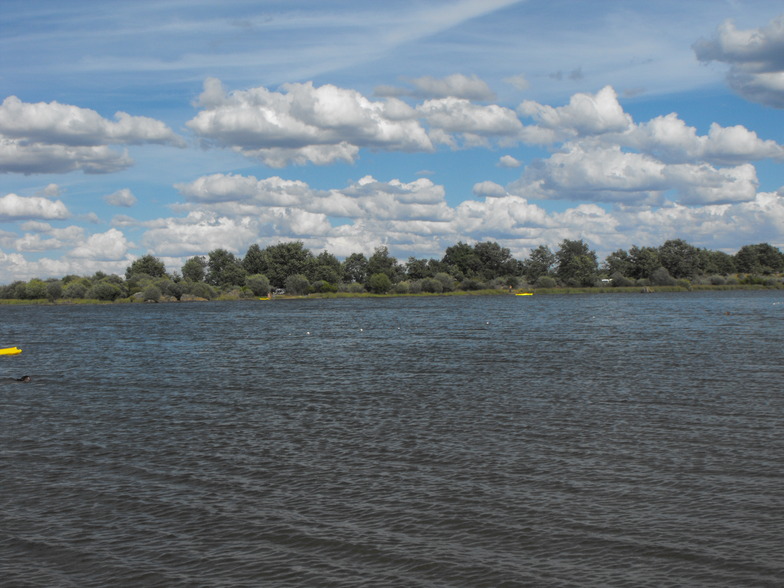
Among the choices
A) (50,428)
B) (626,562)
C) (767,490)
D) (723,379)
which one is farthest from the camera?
(723,379)

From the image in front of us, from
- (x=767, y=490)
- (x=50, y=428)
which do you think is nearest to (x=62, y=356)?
(x=50, y=428)

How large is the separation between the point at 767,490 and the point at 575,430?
781 cm

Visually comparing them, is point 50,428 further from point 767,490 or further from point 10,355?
point 10,355

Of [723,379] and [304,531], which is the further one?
[723,379]

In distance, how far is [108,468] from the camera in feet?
69.5

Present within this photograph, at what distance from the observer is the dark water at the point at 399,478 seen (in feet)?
45.3

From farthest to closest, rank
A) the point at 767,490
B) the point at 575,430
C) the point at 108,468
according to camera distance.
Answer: the point at 575,430 < the point at 108,468 < the point at 767,490

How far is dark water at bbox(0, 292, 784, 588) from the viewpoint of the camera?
13.8 metres

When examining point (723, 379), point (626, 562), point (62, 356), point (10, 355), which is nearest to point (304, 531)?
point (626, 562)

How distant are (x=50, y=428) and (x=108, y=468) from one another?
760 centimetres

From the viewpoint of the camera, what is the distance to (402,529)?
51.1ft

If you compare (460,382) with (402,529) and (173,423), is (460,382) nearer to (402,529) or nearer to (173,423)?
(173,423)

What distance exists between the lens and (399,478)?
19.3 m

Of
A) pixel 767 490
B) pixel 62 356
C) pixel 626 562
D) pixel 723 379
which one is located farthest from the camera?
pixel 62 356
